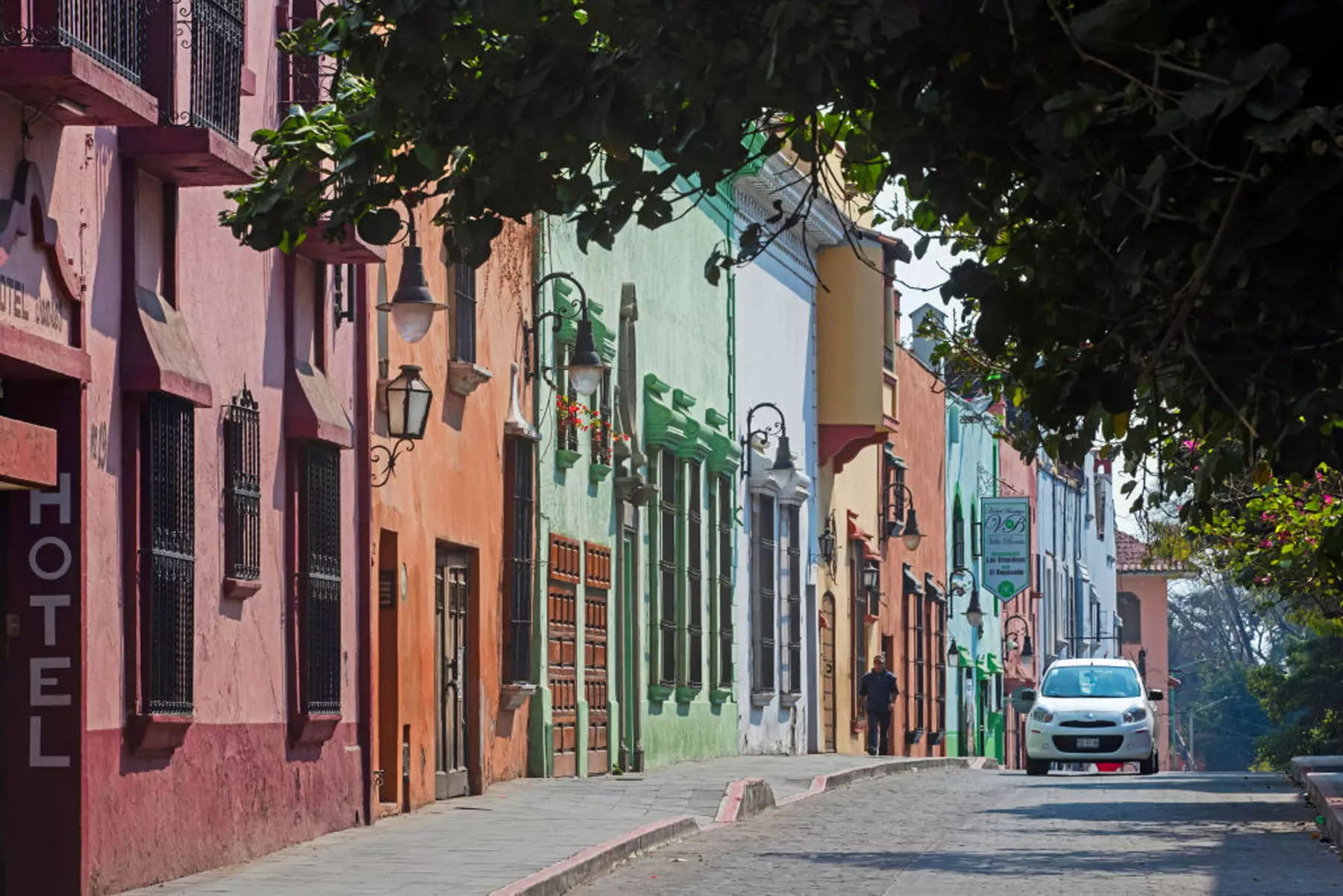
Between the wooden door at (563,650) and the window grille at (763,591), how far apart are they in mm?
9378

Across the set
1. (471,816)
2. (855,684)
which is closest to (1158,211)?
(471,816)

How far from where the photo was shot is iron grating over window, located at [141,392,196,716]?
13.5m

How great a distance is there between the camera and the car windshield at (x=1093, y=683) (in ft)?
103

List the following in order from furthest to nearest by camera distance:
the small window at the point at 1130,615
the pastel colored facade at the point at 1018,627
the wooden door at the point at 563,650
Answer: the small window at the point at 1130,615 < the pastel colored facade at the point at 1018,627 < the wooden door at the point at 563,650

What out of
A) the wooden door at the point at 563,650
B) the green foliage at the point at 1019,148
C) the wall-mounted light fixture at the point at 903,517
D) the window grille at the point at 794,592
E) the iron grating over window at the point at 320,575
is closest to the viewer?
the green foliage at the point at 1019,148

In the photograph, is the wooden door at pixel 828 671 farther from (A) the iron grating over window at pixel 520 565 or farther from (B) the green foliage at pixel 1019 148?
(B) the green foliage at pixel 1019 148

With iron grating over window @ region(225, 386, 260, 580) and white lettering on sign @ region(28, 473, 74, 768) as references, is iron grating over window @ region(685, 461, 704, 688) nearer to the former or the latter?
iron grating over window @ region(225, 386, 260, 580)

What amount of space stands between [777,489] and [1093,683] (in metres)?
5.40

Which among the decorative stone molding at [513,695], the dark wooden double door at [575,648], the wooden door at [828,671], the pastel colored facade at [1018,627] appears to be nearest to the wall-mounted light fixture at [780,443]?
the wooden door at [828,671]

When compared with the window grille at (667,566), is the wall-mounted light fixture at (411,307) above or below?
above

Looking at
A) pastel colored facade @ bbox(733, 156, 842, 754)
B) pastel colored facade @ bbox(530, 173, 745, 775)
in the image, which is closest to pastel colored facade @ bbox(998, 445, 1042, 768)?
pastel colored facade @ bbox(733, 156, 842, 754)

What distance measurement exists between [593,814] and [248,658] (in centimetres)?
413

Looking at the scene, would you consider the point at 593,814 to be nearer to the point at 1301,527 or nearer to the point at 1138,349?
the point at 1301,527

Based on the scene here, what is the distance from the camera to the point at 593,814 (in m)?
18.7
